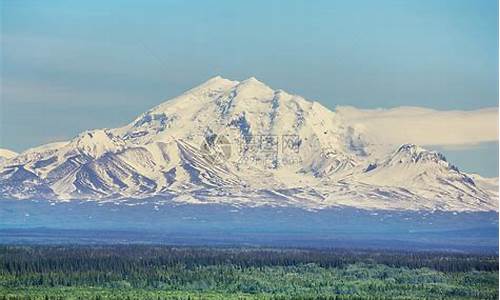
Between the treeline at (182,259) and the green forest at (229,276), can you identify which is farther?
the treeline at (182,259)

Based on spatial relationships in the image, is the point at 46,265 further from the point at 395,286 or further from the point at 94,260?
the point at 395,286

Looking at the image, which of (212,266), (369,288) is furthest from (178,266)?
(369,288)

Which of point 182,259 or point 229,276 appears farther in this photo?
point 182,259

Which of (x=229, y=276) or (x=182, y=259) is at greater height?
(x=182, y=259)

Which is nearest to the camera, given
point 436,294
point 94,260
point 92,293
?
point 92,293

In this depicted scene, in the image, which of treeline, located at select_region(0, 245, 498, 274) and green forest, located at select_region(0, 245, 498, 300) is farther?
treeline, located at select_region(0, 245, 498, 274)

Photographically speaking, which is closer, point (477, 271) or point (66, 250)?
point (477, 271)

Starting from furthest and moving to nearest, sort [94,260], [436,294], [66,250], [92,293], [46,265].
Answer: [66,250]
[94,260]
[46,265]
[436,294]
[92,293]
